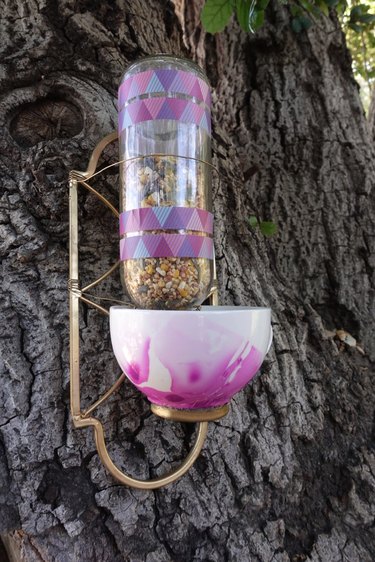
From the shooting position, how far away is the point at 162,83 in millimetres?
546

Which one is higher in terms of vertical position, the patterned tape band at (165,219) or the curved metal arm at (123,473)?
the patterned tape band at (165,219)

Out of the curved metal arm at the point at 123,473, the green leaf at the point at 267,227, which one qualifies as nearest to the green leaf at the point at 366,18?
the green leaf at the point at 267,227

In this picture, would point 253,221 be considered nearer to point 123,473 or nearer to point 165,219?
point 165,219

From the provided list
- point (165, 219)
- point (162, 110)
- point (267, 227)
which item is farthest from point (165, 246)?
point (267, 227)

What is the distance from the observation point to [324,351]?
0.86 m

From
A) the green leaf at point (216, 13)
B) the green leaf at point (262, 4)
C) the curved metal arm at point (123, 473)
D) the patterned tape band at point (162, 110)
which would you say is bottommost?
the curved metal arm at point (123, 473)

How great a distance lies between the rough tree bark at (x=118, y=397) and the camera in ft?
2.03

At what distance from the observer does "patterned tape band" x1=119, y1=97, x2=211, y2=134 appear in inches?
21.5

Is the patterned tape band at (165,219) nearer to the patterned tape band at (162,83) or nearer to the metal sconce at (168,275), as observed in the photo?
the metal sconce at (168,275)

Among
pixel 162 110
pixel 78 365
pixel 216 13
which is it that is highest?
pixel 216 13

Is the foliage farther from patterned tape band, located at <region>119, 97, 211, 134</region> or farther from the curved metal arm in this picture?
the curved metal arm

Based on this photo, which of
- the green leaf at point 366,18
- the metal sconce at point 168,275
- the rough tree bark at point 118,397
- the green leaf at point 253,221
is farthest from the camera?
the green leaf at point 366,18

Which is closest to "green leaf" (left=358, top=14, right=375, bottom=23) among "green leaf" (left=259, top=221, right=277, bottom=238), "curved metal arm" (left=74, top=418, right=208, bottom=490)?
"green leaf" (left=259, top=221, right=277, bottom=238)

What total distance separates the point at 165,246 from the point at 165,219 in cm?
4
